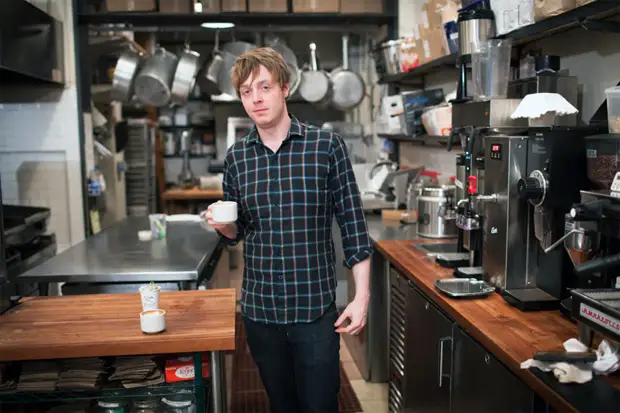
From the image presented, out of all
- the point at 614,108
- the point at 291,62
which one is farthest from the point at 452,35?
the point at 291,62

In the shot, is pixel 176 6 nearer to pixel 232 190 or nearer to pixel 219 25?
pixel 219 25

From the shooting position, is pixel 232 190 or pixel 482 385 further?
pixel 232 190

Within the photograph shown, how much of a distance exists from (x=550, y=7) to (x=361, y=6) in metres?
2.60

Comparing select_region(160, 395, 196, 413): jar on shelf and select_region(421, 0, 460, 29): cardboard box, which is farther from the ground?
select_region(421, 0, 460, 29): cardboard box

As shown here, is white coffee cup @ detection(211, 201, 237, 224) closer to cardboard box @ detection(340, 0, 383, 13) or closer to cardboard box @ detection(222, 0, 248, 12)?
cardboard box @ detection(222, 0, 248, 12)

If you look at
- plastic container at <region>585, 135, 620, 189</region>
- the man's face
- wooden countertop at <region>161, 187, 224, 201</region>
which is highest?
the man's face

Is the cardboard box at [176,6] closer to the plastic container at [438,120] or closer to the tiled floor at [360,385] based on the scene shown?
the tiled floor at [360,385]

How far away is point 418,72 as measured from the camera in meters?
3.99

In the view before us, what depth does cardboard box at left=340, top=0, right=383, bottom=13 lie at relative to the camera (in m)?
4.41

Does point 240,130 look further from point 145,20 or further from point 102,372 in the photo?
point 102,372

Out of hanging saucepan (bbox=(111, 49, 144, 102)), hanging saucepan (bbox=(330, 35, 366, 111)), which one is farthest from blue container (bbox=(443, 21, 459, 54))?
hanging saucepan (bbox=(111, 49, 144, 102))

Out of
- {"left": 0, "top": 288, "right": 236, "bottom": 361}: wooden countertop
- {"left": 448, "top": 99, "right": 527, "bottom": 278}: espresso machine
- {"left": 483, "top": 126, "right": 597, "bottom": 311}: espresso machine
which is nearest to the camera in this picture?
{"left": 0, "top": 288, "right": 236, "bottom": 361}: wooden countertop

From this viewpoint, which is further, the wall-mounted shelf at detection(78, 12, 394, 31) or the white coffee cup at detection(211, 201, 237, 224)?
the wall-mounted shelf at detection(78, 12, 394, 31)

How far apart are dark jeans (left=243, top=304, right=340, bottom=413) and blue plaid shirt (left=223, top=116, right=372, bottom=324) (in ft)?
0.16
